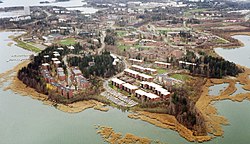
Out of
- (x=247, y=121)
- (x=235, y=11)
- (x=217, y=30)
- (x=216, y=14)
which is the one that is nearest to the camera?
(x=247, y=121)

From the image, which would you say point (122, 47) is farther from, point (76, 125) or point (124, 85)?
point (76, 125)

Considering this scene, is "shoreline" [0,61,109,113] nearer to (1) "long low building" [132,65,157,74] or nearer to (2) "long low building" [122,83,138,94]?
(2) "long low building" [122,83,138,94]

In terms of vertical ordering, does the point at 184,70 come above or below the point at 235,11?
below

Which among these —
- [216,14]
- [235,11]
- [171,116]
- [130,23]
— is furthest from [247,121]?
[235,11]

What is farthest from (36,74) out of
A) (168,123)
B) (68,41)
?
(68,41)

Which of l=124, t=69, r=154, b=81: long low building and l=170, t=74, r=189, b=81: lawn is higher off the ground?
l=124, t=69, r=154, b=81: long low building

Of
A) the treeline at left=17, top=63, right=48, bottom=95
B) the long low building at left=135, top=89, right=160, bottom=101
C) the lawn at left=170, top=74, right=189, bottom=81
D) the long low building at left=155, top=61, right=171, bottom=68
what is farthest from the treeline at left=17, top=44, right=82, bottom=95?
the lawn at left=170, top=74, right=189, bottom=81

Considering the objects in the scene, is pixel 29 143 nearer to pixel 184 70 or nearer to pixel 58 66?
pixel 58 66

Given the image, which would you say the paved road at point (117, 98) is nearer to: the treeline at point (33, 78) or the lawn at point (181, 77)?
the treeline at point (33, 78)
